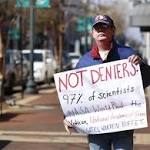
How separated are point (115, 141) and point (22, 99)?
1882 centimetres

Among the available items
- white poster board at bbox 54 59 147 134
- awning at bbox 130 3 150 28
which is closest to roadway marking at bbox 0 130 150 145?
white poster board at bbox 54 59 147 134

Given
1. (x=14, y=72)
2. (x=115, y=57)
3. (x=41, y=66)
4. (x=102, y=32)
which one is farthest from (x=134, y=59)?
(x=41, y=66)

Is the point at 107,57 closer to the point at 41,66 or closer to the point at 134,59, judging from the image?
the point at 134,59

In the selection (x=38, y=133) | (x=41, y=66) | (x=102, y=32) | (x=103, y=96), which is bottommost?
(x=41, y=66)

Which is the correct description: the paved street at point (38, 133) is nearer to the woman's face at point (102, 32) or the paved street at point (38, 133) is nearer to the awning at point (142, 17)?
the woman's face at point (102, 32)

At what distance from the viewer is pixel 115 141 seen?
20.8ft

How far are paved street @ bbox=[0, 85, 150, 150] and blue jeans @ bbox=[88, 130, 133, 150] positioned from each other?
5511mm

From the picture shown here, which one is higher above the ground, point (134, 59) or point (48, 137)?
point (134, 59)

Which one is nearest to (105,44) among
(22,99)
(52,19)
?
(22,99)

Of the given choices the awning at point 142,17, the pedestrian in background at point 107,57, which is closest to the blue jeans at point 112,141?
the pedestrian in background at point 107,57

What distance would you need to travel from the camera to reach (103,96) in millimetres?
6531

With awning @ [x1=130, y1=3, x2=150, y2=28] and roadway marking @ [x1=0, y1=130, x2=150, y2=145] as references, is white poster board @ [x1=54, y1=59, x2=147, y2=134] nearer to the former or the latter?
roadway marking @ [x1=0, y1=130, x2=150, y2=145]

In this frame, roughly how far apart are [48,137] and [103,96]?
23.1 ft

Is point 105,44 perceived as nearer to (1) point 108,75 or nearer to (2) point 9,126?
(1) point 108,75
